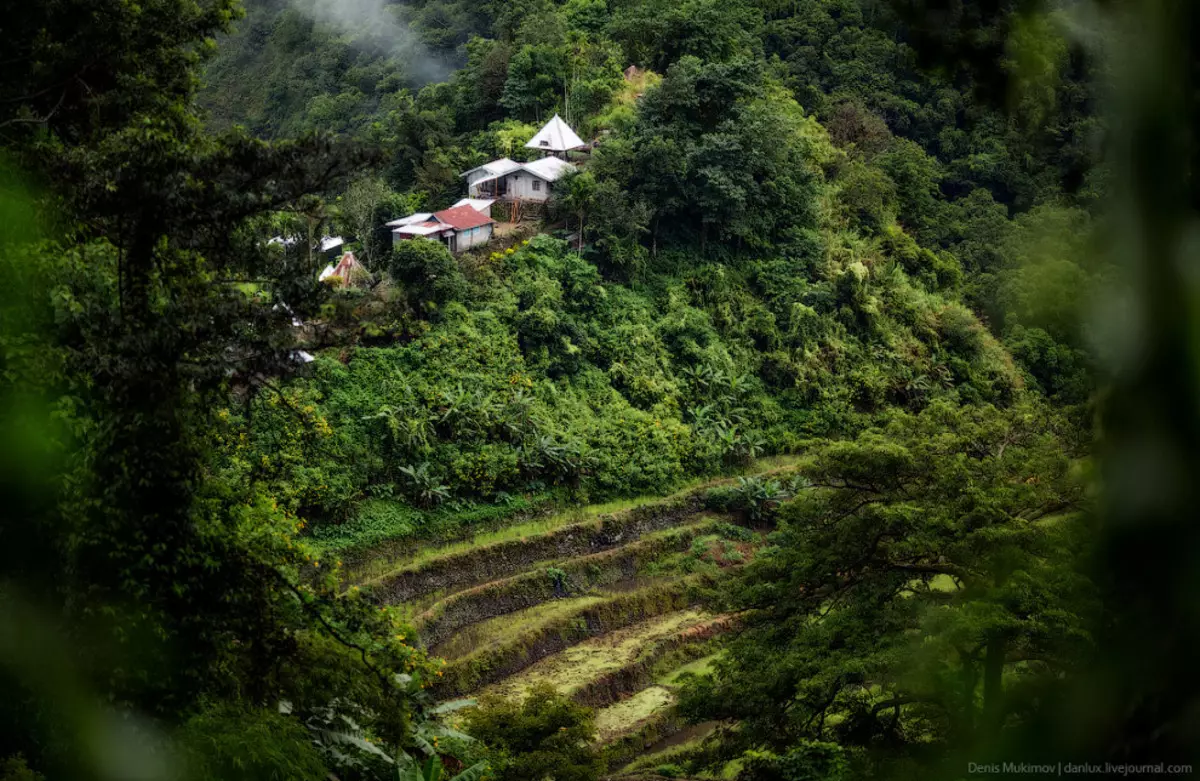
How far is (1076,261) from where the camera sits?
69 centimetres

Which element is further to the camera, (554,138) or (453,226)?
(554,138)

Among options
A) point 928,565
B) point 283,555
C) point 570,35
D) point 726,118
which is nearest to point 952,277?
point 726,118

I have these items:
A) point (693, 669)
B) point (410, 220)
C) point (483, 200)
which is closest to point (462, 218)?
point (410, 220)

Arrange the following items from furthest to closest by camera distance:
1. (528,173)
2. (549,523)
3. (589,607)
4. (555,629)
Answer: (528,173)
(549,523)
(589,607)
(555,629)

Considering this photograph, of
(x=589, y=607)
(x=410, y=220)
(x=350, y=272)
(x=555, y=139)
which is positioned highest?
(x=555, y=139)

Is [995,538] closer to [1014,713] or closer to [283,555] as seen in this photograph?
[283,555]

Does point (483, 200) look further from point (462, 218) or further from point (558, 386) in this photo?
point (558, 386)

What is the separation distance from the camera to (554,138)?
67.7 feet

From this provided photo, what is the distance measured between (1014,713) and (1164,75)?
45cm

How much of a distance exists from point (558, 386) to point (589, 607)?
4.52m

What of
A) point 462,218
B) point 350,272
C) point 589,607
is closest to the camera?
point 589,607

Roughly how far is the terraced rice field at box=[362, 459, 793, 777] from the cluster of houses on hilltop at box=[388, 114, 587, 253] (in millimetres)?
5629

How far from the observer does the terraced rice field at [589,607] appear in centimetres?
1288

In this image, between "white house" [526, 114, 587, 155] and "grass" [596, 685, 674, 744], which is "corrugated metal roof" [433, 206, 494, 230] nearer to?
"white house" [526, 114, 587, 155]
